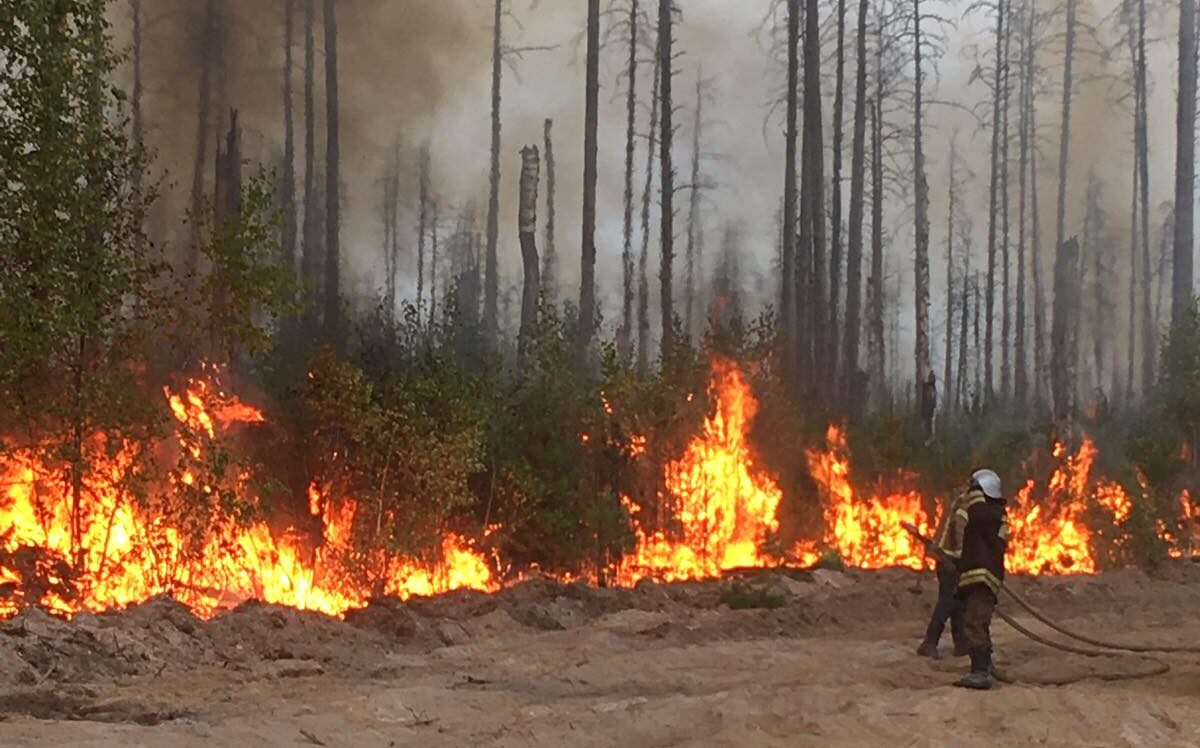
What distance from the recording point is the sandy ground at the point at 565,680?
296 inches

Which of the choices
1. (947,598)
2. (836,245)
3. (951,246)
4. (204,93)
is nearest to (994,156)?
(951,246)

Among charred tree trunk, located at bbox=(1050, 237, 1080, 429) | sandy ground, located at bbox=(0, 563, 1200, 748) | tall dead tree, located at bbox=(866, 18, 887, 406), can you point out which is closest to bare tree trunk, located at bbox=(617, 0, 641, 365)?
tall dead tree, located at bbox=(866, 18, 887, 406)

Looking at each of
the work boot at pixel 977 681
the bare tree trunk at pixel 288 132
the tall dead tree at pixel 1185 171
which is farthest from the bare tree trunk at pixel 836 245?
the work boot at pixel 977 681

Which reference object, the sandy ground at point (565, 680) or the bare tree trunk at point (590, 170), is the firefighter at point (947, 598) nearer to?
the sandy ground at point (565, 680)

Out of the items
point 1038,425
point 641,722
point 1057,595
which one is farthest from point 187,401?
point 1038,425

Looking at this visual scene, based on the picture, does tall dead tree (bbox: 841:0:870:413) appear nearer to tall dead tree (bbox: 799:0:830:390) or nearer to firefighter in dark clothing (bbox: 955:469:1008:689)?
tall dead tree (bbox: 799:0:830:390)

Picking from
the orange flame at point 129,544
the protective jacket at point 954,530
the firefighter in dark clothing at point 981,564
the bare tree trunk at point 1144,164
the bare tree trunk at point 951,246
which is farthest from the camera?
the bare tree trunk at point 951,246

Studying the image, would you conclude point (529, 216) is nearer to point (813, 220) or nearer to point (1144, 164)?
point (813, 220)

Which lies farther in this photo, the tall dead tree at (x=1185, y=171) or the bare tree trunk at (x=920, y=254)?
the tall dead tree at (x=1185, y=171)

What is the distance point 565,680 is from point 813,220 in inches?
634

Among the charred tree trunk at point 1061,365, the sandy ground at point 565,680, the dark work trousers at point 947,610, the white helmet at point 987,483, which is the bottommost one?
the sandy ground at point 565,680

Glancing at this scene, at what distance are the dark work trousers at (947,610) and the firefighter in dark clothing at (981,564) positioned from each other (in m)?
1.56

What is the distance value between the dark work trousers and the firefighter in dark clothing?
5.13ft

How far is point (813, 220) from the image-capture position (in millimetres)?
23891
